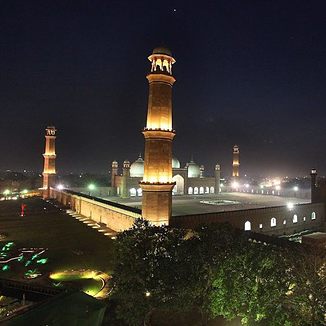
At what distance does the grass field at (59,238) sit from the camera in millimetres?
23406

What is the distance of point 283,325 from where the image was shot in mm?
12938

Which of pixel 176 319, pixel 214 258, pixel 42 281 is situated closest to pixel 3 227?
pixel 42 281

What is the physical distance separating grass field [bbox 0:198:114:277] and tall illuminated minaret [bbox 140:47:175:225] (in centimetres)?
537

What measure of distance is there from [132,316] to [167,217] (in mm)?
13431

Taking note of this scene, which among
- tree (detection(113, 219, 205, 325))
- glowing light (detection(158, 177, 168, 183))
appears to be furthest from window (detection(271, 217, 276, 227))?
tree (detection(113, 219, 205, 325))

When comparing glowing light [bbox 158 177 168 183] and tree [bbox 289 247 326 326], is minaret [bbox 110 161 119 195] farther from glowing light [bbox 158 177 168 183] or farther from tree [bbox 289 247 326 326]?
tree [bbox 289 247 326 326]

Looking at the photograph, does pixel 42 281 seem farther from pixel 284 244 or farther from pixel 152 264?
pixel 284 244

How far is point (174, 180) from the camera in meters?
58.7

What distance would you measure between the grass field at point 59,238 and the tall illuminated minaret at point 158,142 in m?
5.37

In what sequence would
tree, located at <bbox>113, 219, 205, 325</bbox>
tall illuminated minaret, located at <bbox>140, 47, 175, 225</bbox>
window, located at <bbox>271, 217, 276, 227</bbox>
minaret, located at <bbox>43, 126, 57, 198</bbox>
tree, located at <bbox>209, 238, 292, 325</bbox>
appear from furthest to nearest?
minaret, located at <bbox>43, 126, 57, 198</bbox> → window, located at <bbox>271, 217, 276, 227</bbox> → tall illuminated minaret, located at <bbox>140, 47, 175, 225</bbox> → tree, located at <bbox>113, 219, 205, 325</bbox> → tree, located at <bbox>209, 238, 292, 325</bbox>

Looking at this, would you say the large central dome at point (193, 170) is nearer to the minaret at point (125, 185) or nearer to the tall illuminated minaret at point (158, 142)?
the minaret at point (125, 185)

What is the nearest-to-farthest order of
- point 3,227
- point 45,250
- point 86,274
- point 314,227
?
point 86,274 → point 45,250 → point 3,227 → point 314,227

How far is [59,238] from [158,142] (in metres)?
14.7

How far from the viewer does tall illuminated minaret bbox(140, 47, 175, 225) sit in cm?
2612
